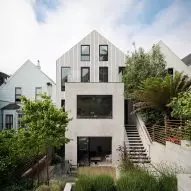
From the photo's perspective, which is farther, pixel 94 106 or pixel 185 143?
pixel 94 106

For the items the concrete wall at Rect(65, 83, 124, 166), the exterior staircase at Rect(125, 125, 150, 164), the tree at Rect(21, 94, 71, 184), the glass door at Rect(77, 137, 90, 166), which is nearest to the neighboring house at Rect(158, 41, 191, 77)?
the exterior staircase at Rect(125, 125, 150, 164)

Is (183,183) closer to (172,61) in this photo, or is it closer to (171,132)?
(171,132)

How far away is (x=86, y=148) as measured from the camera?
863 inches

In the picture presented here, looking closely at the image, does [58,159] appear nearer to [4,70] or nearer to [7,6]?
[7,6]

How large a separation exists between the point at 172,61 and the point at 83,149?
11.5 meters

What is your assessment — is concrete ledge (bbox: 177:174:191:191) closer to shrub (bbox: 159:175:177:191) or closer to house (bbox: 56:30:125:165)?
shrub (bbox: 159:175:177:191)

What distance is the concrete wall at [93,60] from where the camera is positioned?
27.8 metres

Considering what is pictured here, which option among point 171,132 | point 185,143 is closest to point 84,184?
point 185,143

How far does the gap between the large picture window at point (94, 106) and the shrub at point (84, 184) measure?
11931 millimetres

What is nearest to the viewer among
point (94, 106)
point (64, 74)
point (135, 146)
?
point (135, 146)

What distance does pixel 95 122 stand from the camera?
2186cm

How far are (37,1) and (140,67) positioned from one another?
13854 mm

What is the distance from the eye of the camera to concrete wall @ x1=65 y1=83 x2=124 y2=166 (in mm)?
21734

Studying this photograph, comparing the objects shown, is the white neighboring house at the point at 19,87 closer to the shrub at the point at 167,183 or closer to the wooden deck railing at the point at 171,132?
the wooden deck railing at the point at 171,132
